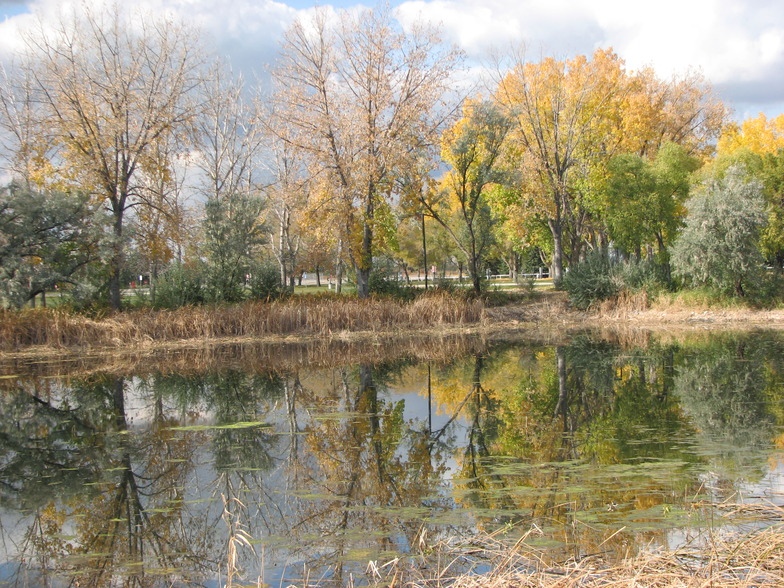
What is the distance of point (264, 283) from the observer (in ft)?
89.1

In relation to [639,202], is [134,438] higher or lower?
lower

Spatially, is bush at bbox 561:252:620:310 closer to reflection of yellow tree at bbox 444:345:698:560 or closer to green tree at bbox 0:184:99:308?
reflection of yellow tree at bbox 444:345:698:560

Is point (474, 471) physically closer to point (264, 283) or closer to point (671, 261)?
point (264, 283)

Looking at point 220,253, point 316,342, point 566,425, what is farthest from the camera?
point 220,253

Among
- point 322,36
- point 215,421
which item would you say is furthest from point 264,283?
point 215,421

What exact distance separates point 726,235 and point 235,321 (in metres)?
20.4

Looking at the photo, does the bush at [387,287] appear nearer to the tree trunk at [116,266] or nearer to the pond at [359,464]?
the tree trunk at [116,266]

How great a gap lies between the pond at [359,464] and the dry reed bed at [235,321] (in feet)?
15.8

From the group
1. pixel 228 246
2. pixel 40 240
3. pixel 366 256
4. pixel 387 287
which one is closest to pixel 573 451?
pixel 366 256

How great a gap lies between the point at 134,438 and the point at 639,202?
26.6 meters

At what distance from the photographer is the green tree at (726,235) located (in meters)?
26.8

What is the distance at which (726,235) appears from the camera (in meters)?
26.9

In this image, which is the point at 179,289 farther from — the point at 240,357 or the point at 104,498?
the point at 104,498

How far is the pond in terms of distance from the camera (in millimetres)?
6117
